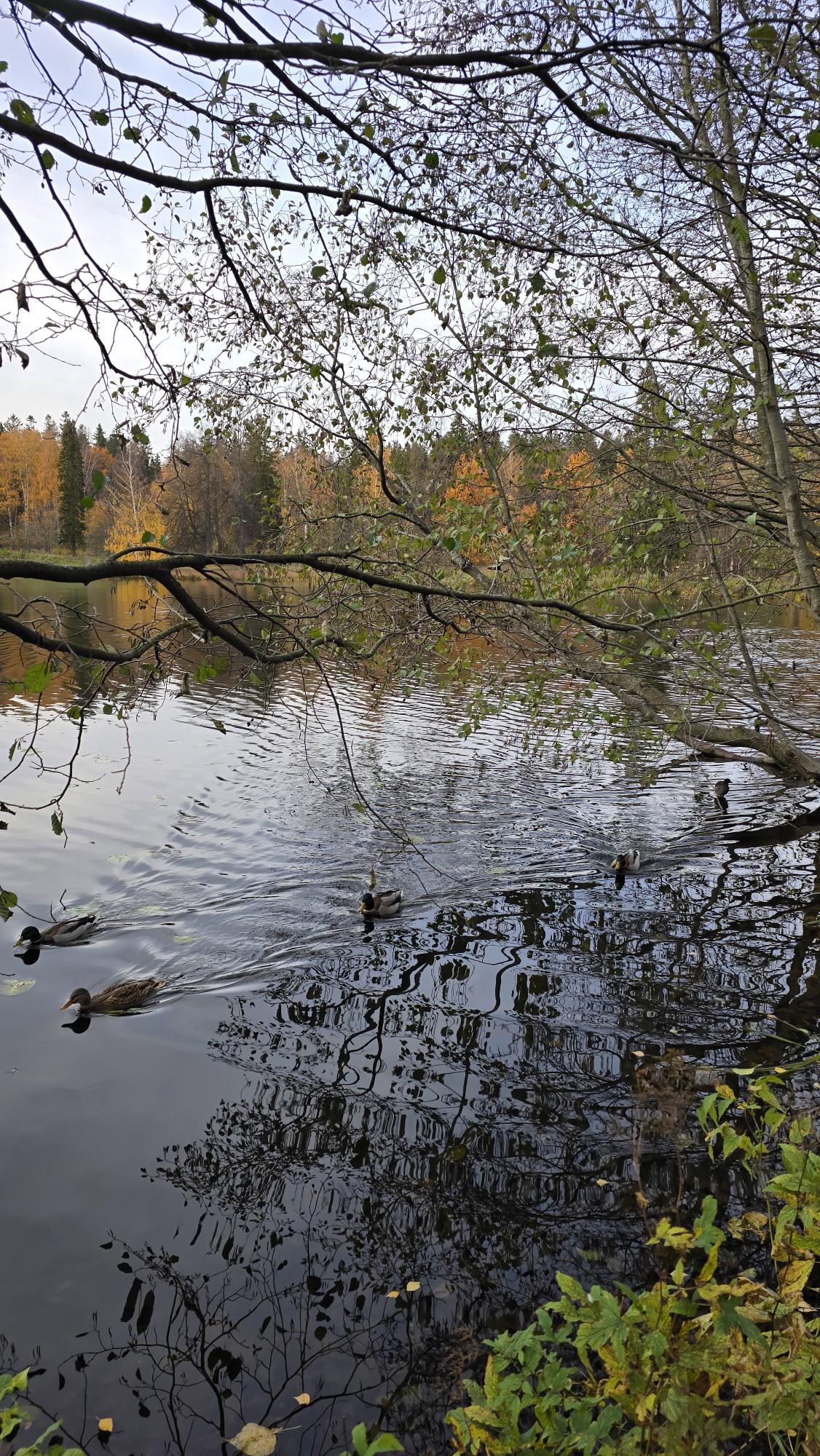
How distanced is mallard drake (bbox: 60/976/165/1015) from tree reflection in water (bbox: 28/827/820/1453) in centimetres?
89

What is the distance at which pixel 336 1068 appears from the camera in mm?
6578

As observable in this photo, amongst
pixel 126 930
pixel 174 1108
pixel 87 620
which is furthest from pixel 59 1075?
pixel 87 620

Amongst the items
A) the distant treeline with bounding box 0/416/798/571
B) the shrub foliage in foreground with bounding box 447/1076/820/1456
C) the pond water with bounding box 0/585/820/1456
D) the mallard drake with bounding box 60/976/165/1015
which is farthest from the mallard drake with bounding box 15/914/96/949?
the shrub foliage in foreground with bounding box 447/1076/820/1456

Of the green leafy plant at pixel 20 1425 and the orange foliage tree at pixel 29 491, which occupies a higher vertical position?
the orange foliage tree at pixel 29 491

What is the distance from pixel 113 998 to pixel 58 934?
5.32ft

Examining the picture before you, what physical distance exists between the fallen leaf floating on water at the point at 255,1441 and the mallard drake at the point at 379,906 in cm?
562

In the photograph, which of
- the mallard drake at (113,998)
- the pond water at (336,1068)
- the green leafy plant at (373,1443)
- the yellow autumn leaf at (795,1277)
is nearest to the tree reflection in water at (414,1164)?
the pond water at (336,1068)

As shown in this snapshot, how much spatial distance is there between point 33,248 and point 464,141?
2045 mm

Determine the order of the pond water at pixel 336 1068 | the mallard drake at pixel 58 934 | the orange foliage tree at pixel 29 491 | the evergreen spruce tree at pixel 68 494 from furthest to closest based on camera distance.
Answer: the orange foliage tree at pixel 29 491 → the evergreen spruce tree at pixel 68 494 → the mallard drake at pixel 58 934 → the pond water at pixel 336 1068

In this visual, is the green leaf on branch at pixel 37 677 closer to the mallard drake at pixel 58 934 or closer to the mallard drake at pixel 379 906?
the mallard drake at pixel 58 934

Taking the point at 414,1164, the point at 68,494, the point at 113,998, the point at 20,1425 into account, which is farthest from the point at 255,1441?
the point at 68,494

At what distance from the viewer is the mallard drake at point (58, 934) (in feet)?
28.3

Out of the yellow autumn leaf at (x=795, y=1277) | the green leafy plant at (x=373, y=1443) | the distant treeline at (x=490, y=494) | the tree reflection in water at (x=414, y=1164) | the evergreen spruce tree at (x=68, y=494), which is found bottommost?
the tree reflection in water at (x=414, y=1164)

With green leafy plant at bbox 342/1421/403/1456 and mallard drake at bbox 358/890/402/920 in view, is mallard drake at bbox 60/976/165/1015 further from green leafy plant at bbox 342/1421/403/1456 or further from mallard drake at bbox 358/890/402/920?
green leafy plant at bbox 342/1421/403/1456
